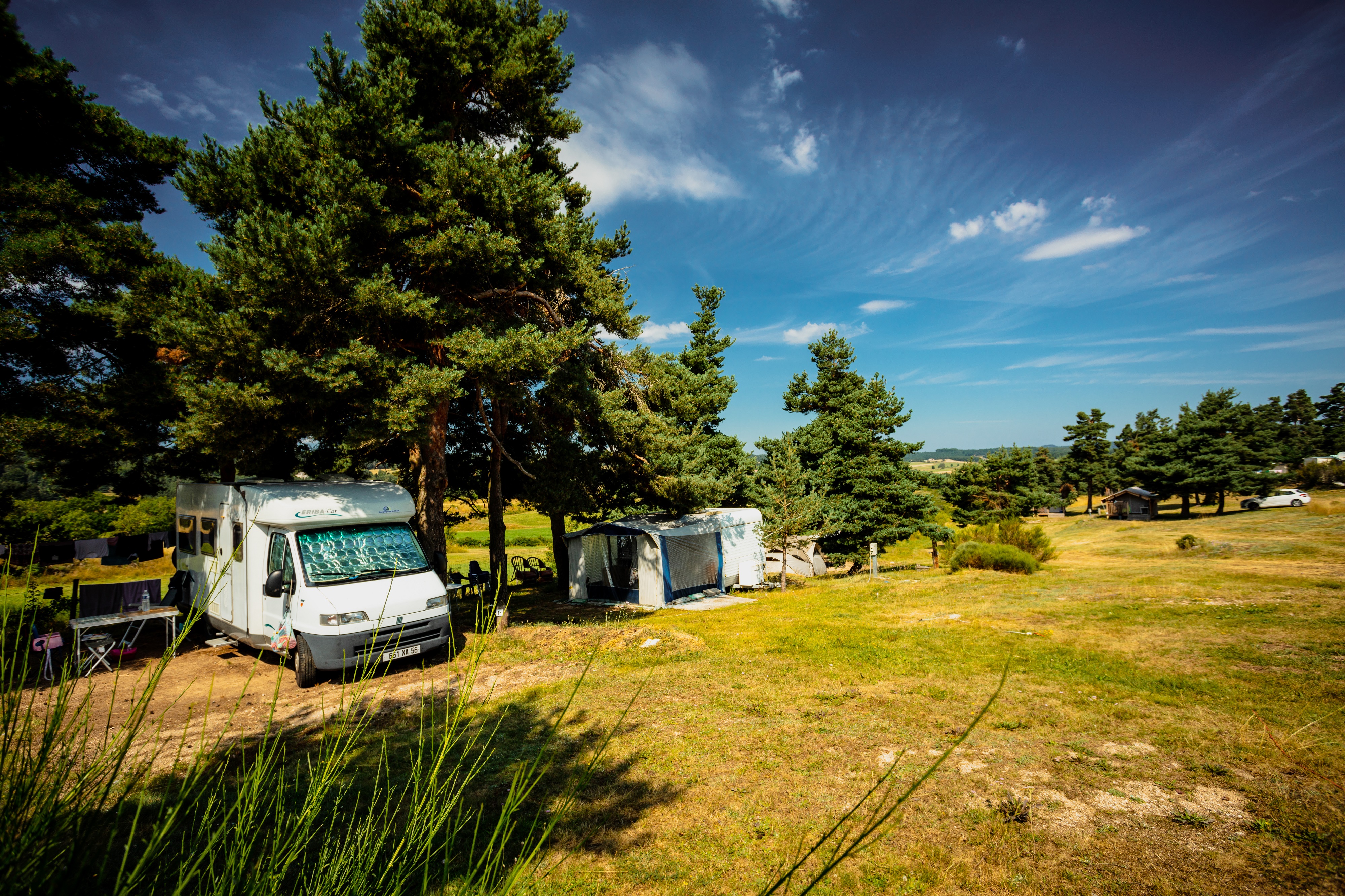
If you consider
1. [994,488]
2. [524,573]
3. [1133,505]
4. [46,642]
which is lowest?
[1133,505]

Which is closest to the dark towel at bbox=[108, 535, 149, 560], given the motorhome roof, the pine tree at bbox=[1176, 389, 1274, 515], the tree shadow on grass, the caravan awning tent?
the motorhome roof

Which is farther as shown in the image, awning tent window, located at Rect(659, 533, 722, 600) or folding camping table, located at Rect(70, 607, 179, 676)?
awning tent window, located at Rect(659, 533, 722, 600)

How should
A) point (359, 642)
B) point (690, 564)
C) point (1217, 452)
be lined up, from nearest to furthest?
point (359, 642) → point (690, 564) → point (1217, 452)

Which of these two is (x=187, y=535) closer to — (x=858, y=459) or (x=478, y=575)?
(x=478, y=575)

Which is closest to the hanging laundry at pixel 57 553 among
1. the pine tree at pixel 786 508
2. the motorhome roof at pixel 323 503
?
the motorhome roof at pixel 323 503

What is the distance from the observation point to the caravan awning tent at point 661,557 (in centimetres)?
1577

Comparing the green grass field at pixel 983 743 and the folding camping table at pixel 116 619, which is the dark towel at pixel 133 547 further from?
the green grass field at pixel 983 743

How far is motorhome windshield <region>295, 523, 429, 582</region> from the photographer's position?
25.5 feet

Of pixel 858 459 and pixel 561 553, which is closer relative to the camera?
pixel 561 553

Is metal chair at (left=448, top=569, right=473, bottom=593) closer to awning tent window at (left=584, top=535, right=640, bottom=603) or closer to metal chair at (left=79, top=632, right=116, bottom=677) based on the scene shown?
awning tent window at (left=584, top=535, right=640, bottom=603)

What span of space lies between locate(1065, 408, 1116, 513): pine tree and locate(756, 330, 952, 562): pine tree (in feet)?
171

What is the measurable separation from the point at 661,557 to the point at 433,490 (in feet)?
21.7

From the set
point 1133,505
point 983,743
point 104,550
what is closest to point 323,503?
point 983,743

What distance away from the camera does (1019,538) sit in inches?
798
